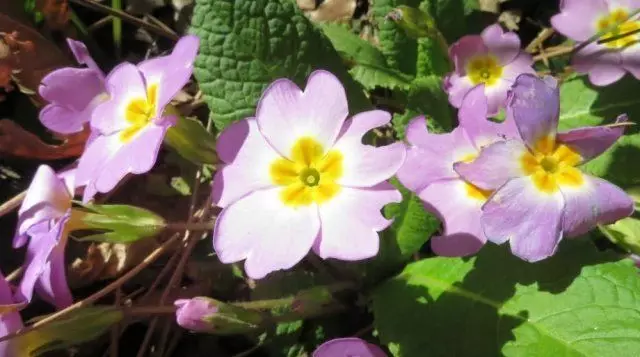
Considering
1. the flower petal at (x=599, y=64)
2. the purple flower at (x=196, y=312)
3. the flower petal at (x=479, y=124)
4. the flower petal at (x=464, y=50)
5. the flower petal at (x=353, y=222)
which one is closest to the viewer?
the flower petal at (x=353, y=222)

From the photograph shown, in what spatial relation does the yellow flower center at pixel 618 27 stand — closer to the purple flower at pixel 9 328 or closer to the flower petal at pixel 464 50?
the flower petal at pixel 464 50

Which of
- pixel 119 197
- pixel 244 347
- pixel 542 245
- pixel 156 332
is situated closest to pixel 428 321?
pixel 542 245

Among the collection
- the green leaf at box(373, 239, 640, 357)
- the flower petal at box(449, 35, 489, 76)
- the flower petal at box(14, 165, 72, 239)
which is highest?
the flower petal at box(449, 35, 489, 76)

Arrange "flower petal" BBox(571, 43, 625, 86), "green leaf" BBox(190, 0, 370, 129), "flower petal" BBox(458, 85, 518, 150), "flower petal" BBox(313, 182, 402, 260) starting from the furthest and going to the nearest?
"flower petal" BBox(571, 43, 625, 86) < "green leaf" BBox(190, 0, 370, 129) < "flower petal" BBox(458, 85, 518, 150) < "flower petal" BBox(313, 182, 402, 260)

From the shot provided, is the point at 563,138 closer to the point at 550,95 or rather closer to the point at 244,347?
the point at 550,95

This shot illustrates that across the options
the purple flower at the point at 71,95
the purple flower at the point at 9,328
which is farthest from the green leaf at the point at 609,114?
the purple flower at the point at 9,328

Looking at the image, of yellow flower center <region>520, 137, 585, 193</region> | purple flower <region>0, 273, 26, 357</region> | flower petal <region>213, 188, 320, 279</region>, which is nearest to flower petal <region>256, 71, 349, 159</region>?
flower petal <region>213, 188, 320, 279</region>

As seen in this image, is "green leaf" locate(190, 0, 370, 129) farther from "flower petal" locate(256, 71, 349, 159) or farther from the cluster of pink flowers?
"flower petal" locate(256, 71, 349, 159)
